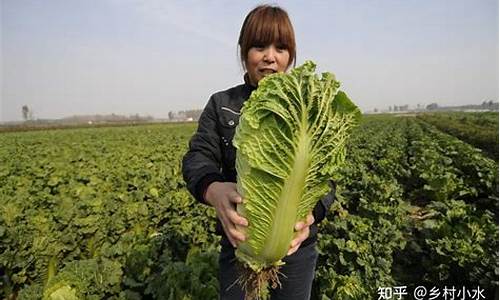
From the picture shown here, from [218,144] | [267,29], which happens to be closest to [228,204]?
[218,144]

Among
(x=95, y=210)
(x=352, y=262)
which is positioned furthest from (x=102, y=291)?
(x=352, y=262)

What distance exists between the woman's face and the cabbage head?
16.2 inches

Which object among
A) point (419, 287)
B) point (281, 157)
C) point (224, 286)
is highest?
point (281, 157)

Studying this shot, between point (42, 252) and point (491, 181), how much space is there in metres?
9.34

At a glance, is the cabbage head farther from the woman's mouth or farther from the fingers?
the woman's mouth

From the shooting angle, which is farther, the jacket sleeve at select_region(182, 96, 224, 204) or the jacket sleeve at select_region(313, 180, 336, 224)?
the jacket sleeve at select_region(313, 180, 336, 224)

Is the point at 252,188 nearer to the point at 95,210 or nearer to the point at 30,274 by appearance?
the point at 30,274

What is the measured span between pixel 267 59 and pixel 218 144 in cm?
56

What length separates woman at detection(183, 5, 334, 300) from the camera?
6.67 feet

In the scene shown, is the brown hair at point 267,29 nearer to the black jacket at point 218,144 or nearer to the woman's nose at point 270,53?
the woman's nose at point 270,53

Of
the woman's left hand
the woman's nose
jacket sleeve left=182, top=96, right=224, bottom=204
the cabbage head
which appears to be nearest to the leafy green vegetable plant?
the cabbage head

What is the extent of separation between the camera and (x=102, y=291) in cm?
399

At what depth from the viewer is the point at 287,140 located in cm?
178

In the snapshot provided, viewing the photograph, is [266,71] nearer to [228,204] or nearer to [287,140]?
[287,140]
